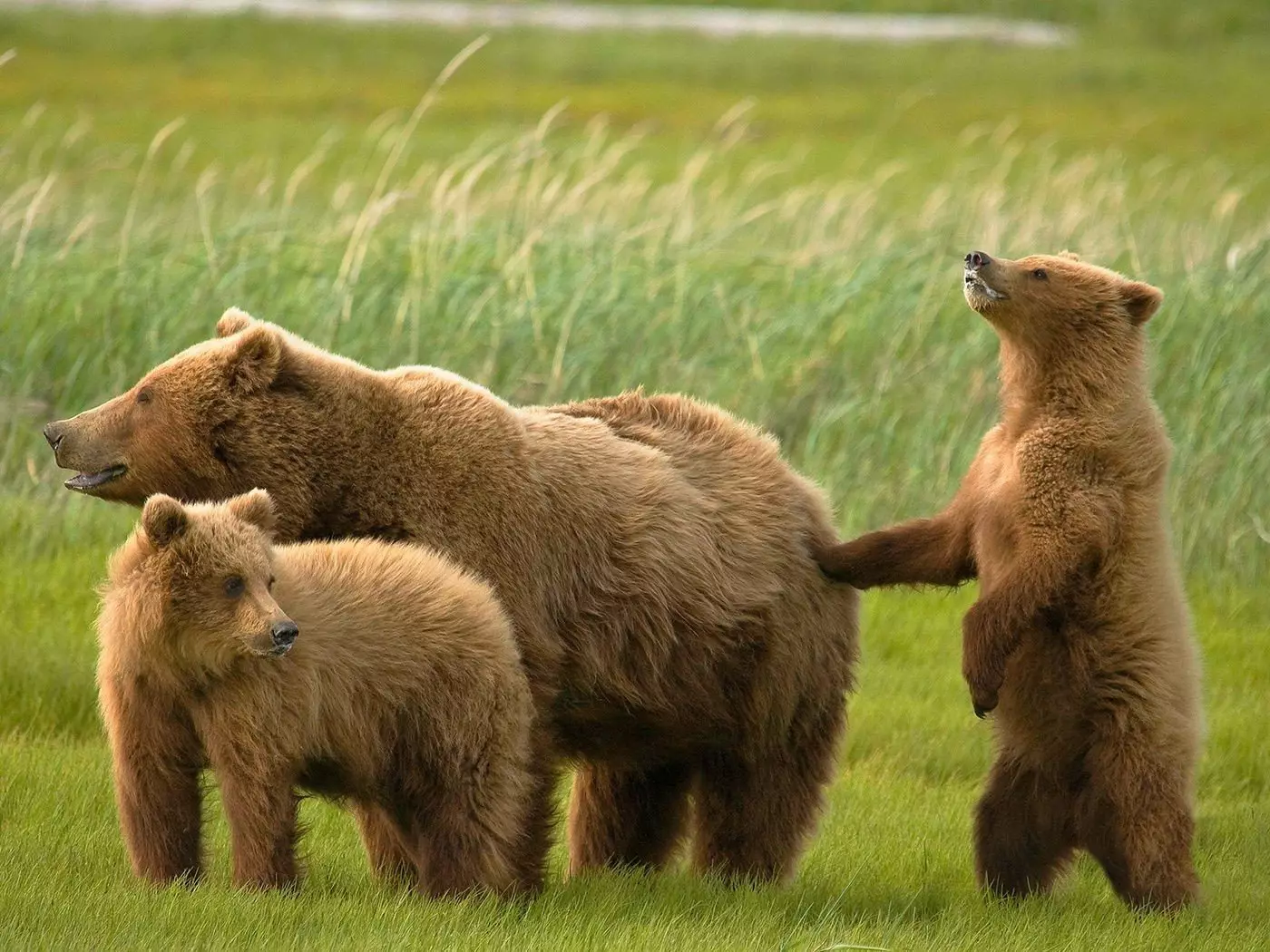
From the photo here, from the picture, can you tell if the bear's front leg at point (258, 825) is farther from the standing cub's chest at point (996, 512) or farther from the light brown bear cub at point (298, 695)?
the standing cub's chest at point (996, 512)

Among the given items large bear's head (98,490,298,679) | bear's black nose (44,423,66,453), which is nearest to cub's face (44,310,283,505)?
bear's black nose (44,423,66,453)

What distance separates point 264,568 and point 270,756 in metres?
0.49

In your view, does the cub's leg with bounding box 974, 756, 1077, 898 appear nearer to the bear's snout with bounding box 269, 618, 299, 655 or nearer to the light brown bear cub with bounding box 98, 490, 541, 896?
the light brown bear cub with bounding box 98, 490, 541, 896

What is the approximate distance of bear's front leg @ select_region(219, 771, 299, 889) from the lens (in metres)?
4.95

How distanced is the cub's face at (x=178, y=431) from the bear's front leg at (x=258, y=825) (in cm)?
100

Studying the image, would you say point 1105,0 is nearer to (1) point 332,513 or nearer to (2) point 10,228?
(2) point 10,228

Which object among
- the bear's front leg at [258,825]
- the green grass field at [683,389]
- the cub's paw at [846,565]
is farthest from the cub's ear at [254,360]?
the cub's paw at [846,565]

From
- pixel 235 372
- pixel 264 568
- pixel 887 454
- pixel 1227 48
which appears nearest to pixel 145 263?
pixel 887 454

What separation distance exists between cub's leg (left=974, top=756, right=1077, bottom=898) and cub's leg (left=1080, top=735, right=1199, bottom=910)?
180 mm

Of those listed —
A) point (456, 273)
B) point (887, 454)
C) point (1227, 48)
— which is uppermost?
point (1227, 48)

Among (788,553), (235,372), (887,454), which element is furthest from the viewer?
(887,454)

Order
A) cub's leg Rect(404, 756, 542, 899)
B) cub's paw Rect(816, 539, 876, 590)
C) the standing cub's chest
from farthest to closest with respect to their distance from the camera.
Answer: cub's paw Rect(816, 539, 876, 590) → the standing cub's chest → cub's leg Rect(404, 756, 542, 899)

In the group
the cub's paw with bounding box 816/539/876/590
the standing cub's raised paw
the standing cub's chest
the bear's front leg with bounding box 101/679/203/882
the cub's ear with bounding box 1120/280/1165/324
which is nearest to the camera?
the bear's front leg with bounding box 101/679/203/882

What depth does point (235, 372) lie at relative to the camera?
5.61 meters
